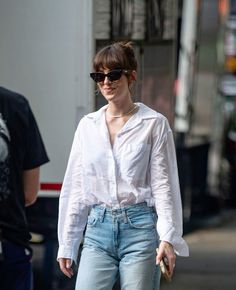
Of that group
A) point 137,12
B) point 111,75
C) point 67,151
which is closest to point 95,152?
point 111,75

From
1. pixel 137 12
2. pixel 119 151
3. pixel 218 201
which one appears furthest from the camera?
pixel 218 201

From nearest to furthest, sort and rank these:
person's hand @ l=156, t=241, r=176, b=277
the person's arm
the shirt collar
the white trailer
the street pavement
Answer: person's hand @ l=156, t=241, r=176, b=277 → the shirt collar → the person's arm → the white trailer → the street pavement

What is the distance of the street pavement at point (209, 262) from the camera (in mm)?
7081

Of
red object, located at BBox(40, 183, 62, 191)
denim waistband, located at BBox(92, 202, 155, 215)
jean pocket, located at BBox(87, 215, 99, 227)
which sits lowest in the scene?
red object, located at BBox(40, 183, 62, 191)

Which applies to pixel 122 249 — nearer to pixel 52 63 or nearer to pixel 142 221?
pixel 142 221

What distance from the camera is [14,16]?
565cm

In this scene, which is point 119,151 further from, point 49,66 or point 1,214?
point 49,66

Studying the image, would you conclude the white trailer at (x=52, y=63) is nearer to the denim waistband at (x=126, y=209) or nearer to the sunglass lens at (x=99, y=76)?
the sunglass lens at (x=99, y=76)

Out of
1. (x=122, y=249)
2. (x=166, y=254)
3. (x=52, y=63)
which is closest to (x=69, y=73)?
(x=52, y=63)

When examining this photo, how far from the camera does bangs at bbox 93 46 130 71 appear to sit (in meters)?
3.94

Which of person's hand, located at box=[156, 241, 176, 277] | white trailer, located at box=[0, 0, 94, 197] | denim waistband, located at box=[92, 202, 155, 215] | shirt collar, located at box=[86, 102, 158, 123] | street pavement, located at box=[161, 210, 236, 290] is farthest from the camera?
street pavement, located at box=[161, 210, 236, 290]

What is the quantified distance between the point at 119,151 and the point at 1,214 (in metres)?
0.63

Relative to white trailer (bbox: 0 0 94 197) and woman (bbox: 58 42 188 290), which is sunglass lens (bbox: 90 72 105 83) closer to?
woman (bbox: 58 42 188 290)

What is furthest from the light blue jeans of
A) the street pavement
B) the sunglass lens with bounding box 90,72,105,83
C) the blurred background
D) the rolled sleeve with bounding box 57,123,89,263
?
the street pavement
